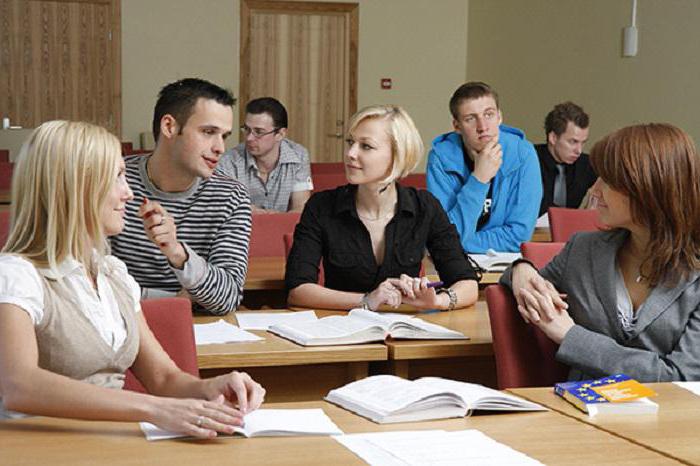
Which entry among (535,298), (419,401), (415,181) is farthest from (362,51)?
(419,401)

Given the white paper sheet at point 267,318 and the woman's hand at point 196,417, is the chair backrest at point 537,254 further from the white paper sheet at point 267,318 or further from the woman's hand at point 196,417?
the woman's hand at point 196,417

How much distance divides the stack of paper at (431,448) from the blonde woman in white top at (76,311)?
0.23 m

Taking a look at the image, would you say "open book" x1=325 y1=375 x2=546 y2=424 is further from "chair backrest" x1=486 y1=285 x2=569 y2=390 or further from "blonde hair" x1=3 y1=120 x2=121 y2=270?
"blonde hair" x1=3 y1=120 x2=121 y2=270

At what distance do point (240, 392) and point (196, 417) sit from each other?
0.55ft

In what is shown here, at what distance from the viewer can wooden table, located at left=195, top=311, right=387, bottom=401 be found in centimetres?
282

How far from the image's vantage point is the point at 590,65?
28.9 feet

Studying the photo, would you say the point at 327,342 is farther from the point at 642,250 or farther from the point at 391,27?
the point at 391,27

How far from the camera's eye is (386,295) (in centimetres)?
336

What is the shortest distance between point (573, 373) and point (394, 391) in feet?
2.20

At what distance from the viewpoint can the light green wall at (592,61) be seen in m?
7.56

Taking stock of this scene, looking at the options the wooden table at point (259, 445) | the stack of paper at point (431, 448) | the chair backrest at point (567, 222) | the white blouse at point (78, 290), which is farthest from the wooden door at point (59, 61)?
the stack of paper at point (431, 448)

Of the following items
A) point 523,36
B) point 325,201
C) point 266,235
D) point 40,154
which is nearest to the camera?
point 40,154

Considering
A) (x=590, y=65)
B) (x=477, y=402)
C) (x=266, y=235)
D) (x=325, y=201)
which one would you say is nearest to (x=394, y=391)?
(x=477, y=402)

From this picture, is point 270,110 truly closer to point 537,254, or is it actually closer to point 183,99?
point 183,99
